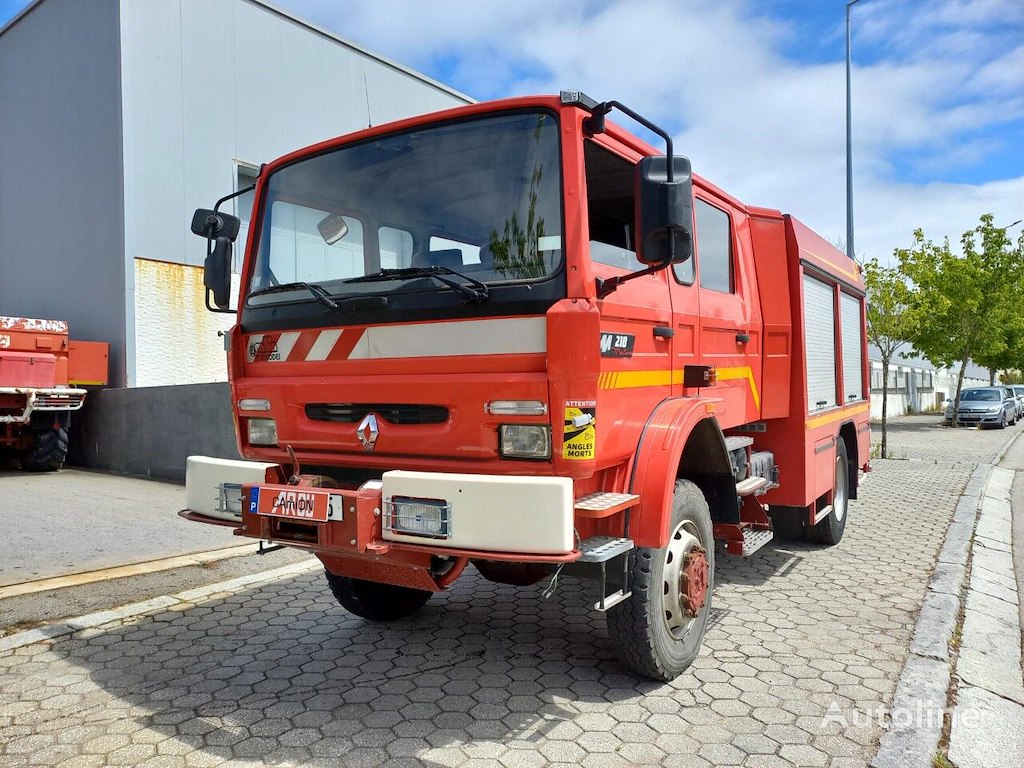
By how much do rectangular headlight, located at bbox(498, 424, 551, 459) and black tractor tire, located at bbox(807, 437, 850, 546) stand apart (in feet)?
13.7

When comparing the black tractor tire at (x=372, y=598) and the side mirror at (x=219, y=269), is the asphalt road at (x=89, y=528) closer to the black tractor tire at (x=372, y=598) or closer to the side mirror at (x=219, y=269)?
the black tractor tire at (x=372, y=598)

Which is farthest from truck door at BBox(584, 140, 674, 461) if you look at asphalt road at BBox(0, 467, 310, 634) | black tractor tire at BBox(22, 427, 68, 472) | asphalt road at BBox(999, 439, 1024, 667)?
black tractor tire at BBox(22, 427, 68, 472)

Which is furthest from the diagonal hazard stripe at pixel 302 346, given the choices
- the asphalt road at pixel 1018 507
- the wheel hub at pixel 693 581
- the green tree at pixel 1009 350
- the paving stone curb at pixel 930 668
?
the green tree at pixel 1009 350

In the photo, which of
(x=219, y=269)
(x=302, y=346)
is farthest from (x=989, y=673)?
(x=219, y=269)

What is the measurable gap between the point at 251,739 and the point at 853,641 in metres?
3.15

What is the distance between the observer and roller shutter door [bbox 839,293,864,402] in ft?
21.7

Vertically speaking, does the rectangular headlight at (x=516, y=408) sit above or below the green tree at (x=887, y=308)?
below

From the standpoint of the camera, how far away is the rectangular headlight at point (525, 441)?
9.86 ft

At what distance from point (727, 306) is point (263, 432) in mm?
2719

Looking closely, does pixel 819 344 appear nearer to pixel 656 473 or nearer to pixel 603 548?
pixel 656 473

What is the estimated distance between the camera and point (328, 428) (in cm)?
358

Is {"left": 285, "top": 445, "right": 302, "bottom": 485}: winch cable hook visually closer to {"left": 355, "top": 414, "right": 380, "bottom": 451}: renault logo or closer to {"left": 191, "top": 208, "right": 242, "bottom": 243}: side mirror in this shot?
{"left": 355, "top": 414, "right": 380, "bottom": 451}: renault logo

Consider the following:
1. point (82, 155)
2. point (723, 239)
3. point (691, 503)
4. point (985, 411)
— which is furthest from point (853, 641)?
point (985, 411)

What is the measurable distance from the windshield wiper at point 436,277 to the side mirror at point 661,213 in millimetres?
658
